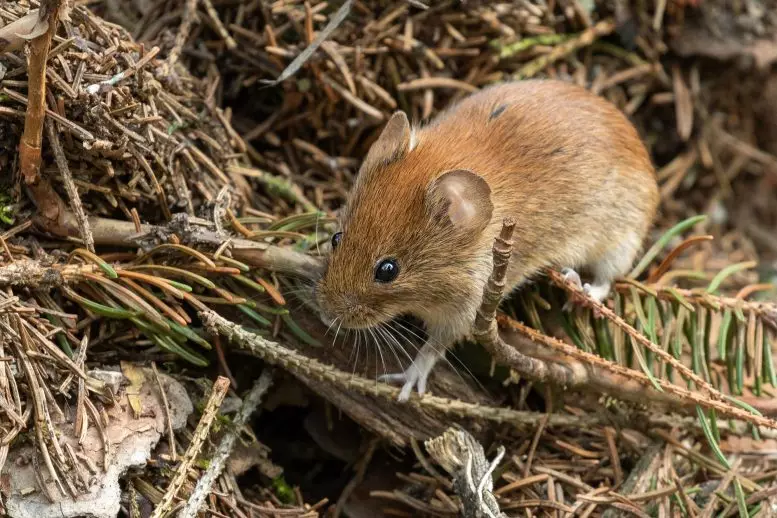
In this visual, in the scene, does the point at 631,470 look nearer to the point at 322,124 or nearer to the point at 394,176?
the point at 394,176

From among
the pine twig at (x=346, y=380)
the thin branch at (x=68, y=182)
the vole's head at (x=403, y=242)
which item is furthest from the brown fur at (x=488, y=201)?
the thin branch at (x=68, y=182)

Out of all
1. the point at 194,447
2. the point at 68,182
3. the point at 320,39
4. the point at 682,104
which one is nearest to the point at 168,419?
the point at 194,447

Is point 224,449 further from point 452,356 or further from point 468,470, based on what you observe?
point 452,356

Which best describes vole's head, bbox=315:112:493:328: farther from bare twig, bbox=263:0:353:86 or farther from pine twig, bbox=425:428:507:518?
pine twig, bbox=425:428:507:518

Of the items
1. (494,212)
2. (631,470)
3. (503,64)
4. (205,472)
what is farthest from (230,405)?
(503,64)

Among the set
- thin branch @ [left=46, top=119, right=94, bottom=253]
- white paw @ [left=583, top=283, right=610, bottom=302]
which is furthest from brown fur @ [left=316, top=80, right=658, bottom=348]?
thin branch @ [left=46, top=119, right=94, bottom=253]

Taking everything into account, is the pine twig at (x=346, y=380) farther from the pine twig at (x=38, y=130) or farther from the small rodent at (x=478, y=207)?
the pine twig at (x=38, y=130)

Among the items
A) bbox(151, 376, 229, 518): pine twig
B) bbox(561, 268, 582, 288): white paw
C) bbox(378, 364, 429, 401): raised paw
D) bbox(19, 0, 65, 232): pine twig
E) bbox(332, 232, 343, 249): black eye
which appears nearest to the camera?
bbox(19, 0, 65, 232): pine twig

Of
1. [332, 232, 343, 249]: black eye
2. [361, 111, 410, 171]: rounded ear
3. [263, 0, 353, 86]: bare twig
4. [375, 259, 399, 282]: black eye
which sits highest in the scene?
[263, 0, 353, 86]: bare twig
